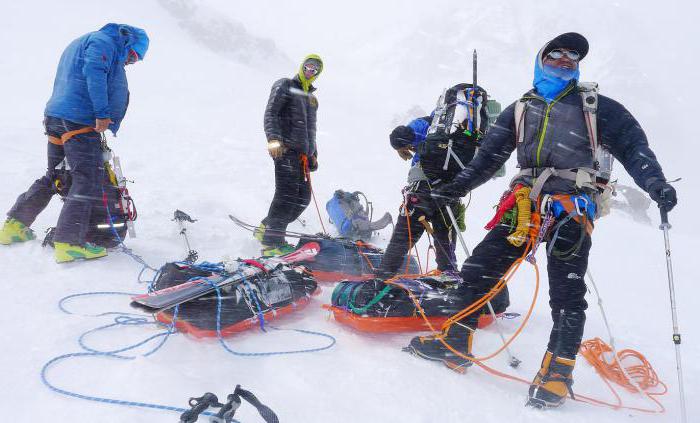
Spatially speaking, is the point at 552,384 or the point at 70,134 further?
the point at 70,134

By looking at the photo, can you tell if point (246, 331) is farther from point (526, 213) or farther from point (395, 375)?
point (526, 213)

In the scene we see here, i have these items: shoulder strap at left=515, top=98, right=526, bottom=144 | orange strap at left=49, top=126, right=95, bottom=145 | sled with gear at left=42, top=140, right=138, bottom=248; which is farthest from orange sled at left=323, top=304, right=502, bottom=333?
orange strap at left=49, top=126, right=95, bottom=145

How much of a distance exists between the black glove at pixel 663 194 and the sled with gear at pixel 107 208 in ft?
15.2

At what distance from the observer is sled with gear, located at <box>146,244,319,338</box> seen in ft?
10.4

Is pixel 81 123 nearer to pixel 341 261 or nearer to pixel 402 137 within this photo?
pixel 341 261

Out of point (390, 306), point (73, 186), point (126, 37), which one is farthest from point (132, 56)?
point (390, 306)

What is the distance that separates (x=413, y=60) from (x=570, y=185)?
99095 mm

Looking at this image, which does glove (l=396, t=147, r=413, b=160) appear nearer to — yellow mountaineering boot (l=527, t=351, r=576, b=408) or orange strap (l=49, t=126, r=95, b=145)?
yellow mountaineering boot (l=527, t=351, r=576, b=408)

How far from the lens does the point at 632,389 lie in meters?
3.38

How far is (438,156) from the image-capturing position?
14.3 ft

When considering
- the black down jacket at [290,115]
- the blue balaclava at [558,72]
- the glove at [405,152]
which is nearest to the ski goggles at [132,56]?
the black down jacket at [290,115]

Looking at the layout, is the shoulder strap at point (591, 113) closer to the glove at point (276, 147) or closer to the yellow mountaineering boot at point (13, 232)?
the glove at point (276, 147)

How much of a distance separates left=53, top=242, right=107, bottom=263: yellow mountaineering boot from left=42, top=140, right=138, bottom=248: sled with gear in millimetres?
294

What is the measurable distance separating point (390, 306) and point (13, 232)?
148 inches
